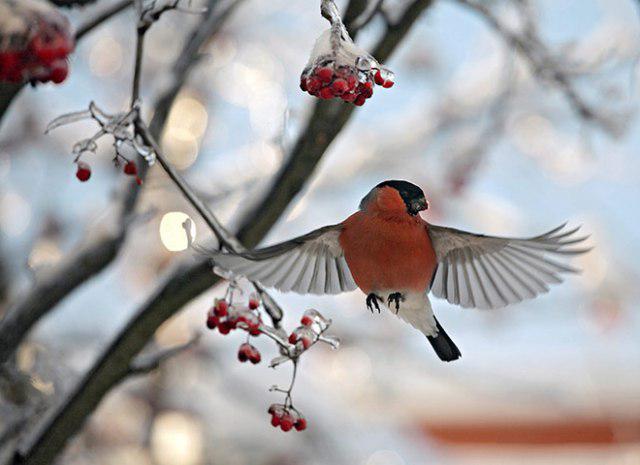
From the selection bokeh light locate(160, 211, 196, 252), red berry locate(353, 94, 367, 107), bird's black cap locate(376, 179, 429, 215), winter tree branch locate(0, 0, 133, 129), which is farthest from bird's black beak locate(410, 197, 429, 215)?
bokeh light locate(160, 211, 196, 252)

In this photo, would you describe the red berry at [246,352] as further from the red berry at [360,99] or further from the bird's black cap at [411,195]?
the red berry at [360,99]

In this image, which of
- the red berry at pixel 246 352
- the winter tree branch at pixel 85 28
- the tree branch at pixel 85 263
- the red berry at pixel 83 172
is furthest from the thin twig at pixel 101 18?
the red berry at pixel 246 352

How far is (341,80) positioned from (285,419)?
0.47 meters

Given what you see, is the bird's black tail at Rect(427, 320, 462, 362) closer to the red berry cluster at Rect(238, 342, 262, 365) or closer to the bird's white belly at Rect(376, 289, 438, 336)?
the bird's white belly at Rect(376, 289, 438, 336)

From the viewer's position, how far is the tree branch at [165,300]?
138 cm

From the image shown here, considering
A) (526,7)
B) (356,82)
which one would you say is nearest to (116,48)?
(526,7)

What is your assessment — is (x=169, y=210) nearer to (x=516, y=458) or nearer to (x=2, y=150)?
(x=2, y=150)

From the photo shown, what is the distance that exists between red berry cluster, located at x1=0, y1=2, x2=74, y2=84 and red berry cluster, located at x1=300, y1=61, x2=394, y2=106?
0.28 metres

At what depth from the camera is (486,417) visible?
6.02 m

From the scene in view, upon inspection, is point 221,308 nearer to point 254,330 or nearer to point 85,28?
point 254,330

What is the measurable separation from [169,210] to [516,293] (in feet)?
7.24

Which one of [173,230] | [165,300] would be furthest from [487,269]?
[173,230]

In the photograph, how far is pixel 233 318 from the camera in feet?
3.38

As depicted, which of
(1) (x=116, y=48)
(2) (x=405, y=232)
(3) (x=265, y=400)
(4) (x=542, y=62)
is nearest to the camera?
(2) (x=405, y=232)
